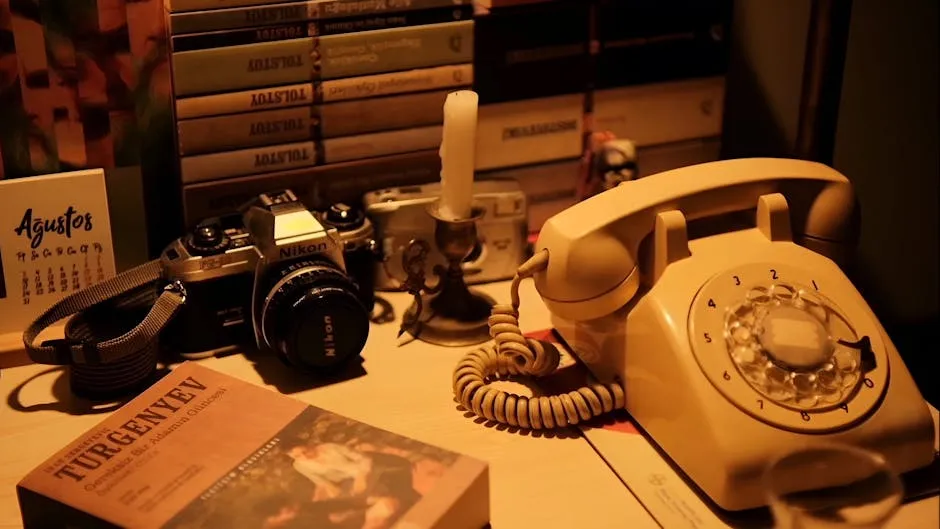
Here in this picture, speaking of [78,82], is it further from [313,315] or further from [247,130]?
[313,315]

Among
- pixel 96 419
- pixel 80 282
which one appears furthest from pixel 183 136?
pixel 96 419

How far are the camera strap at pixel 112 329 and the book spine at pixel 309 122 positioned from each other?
0.46 feet

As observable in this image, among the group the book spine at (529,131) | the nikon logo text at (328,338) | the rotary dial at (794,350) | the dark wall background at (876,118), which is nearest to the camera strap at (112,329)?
the nikon logo text at (328,338)

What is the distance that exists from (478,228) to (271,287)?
25cm

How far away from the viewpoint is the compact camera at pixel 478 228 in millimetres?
1062

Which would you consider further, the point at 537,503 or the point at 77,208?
the point at 77,208

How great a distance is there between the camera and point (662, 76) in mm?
1178

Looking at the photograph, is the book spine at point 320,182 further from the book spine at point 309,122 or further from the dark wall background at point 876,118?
the dark wall background at point 876,118

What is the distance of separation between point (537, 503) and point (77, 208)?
1.65 feet

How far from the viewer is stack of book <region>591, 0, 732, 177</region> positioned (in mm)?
1140

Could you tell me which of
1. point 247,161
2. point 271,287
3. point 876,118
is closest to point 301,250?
point 271,287

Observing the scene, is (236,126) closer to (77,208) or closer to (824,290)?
(77,208)

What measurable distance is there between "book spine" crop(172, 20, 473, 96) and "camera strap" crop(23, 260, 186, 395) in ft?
0.61

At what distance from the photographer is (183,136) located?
1.00 metres
